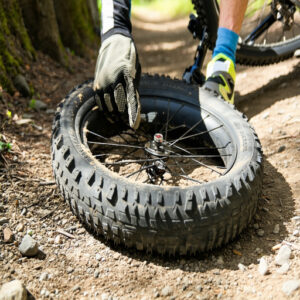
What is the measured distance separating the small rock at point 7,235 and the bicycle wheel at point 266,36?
6.53 ft

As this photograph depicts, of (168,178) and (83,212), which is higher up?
(83,212)

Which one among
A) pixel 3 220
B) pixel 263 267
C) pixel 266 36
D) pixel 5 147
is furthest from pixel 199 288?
pixel 266 36

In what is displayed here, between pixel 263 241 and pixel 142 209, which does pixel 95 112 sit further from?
pixel 263 241

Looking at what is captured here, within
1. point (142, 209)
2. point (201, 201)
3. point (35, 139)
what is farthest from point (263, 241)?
point (35, 139)

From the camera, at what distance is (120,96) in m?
1.84

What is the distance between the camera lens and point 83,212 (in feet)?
5.12

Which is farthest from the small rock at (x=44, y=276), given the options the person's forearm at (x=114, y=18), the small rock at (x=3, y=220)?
the person's forearm at (x=114, y=18)

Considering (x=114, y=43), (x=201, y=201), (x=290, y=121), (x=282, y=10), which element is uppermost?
(x=114, y=43)

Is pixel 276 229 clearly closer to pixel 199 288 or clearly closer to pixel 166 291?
pixel 199 288

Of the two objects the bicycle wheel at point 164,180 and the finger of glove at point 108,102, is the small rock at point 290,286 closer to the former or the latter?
the bicycle wheel at point 164,180

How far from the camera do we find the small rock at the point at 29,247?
1470mm

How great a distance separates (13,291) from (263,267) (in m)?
0.95

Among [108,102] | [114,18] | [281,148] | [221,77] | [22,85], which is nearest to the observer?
[108,102]

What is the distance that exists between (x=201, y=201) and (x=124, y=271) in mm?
422
